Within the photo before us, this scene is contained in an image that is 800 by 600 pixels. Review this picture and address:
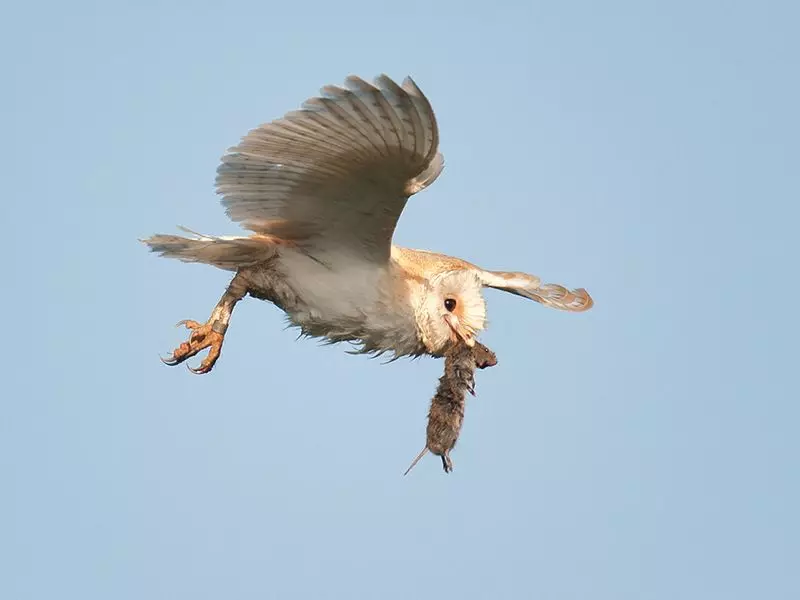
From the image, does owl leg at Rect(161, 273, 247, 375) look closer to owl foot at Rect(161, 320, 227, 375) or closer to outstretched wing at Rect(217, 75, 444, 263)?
owl foot at Rect(161, 320, 227, 375)

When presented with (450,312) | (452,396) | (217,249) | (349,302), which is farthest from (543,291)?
(217,249)

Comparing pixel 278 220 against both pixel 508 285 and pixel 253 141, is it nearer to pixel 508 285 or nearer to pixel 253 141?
pixel 253 141

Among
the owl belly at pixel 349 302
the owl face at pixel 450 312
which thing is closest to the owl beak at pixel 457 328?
the owl face at pixel 450 312

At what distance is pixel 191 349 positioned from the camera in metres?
8.03

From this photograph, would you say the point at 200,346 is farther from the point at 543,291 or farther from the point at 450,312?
the point at 543,291

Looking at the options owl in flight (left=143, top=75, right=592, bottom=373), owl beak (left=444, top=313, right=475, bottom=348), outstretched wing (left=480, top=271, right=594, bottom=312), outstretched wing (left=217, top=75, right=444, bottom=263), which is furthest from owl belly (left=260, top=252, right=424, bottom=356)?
outstretched wing (left=480, top=271, right=594, bottom=312)

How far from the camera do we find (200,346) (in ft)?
26.4

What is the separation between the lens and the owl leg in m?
8.04

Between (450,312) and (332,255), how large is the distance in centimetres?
79

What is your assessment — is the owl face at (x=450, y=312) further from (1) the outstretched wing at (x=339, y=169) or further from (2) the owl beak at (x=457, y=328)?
(1) the outstretched wing at (x=339, y=169)

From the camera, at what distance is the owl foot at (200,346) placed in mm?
8031

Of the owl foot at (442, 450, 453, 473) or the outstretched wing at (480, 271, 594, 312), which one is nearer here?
the owl foot at (442, 450, 453, 473)

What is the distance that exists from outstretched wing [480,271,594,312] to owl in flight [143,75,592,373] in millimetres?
532

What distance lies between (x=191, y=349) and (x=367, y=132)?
6.41 feet
